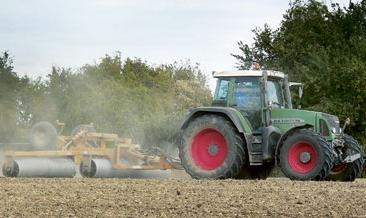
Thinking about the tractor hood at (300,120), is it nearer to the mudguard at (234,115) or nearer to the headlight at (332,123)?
the headlight at (332,123)

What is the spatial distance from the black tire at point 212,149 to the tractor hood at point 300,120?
88cm

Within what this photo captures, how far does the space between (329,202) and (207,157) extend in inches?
255

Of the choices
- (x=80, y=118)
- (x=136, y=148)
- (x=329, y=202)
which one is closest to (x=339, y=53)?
(x=80, y=118)

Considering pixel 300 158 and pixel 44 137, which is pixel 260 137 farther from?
pixel 44 137

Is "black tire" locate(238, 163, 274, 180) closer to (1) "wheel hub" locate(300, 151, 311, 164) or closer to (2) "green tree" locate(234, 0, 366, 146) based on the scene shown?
(1) "wheel hub" locate(300, 151, 311, 164)

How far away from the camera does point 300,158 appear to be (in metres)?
16.8

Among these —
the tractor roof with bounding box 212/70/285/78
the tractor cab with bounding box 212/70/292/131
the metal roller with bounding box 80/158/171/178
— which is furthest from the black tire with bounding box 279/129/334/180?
the metal roller with bounding box 80/158/171/178

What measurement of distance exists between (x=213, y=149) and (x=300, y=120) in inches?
73.4

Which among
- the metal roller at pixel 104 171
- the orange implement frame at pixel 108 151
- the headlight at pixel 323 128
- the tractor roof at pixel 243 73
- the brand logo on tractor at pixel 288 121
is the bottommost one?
the metal roller at pixel 104 171

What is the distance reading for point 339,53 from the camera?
38875 mm

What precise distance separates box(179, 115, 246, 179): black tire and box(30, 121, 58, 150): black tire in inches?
164

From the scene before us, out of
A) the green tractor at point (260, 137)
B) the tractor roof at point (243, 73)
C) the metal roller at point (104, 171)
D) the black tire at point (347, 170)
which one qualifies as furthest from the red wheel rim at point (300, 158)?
the metal roller at point (104, 171)

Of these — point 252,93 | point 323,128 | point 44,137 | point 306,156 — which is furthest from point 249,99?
point 44,137

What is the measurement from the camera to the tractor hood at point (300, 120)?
1730cm
